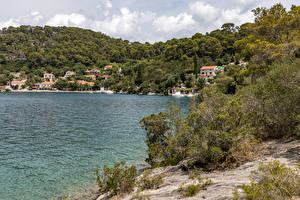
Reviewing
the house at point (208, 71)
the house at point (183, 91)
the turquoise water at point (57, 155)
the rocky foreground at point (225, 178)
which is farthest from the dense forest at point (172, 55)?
the turquoise water at point (57, 155)

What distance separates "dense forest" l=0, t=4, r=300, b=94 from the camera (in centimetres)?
2359

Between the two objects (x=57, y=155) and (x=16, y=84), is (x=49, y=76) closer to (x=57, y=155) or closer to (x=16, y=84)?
(x=16, y=84)

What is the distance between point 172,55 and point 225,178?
438 feet

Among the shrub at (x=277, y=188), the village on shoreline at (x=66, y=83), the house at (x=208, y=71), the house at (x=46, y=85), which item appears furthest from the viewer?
the house at (x=46, y=85)

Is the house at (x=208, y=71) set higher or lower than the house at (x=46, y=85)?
higher

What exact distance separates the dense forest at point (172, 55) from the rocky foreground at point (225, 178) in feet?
41.7

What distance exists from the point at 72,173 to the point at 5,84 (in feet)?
555

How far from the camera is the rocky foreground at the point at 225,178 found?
613 centimetres

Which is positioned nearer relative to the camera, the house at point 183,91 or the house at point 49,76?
the house at point 183,91

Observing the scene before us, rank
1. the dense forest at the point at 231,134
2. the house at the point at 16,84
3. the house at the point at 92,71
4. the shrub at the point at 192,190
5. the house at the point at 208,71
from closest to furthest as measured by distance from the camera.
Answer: the dense forest at the point at 231,134 < the shrub at the point at 192,190 < the house at the point at 208,71 < the house at the point at 16,84 < the house at the point at 92,71

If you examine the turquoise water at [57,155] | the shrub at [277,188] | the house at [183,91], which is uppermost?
the house at [183,91]

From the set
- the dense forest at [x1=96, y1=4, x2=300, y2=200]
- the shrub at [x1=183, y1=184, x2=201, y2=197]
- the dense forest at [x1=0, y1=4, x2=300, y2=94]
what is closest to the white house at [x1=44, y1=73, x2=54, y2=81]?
the dense forest at [x1=0, y1=4, x2=300, y2=94]

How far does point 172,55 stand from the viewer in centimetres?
13612

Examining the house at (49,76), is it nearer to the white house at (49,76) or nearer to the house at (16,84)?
the white house at (49,76)
